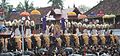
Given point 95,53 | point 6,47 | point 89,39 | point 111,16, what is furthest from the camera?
point 111,16

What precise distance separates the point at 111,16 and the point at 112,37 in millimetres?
7239

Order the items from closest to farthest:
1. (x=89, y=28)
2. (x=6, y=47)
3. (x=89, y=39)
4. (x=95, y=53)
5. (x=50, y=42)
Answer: (x=95, y=53)
(x=6, y=47)
(x=50, y=42)
(x=89, y=39)
(x=89, y=28)

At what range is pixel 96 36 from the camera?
31328mm

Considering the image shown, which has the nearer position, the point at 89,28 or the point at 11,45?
the point at 11,45

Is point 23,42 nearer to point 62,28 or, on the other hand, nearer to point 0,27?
point 0,27

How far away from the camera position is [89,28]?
36062 mm

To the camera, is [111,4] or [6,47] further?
[111,4]

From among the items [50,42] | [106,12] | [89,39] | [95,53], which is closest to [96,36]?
[89,39]

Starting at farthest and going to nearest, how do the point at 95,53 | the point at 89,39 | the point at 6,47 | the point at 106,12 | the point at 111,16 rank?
Answer: the point at 106,12, the point at 111,16, the point at 89,39, the point at 6,47, the point at 95,53

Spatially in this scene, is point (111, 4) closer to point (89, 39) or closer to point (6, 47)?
point (89, 39)

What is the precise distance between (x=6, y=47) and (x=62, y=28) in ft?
23.8

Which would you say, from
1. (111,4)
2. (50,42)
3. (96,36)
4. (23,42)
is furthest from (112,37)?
(111,4)

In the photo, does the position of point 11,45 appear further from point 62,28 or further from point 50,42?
point 62,28

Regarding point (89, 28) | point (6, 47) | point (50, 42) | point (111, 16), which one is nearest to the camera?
point (6, 47)
